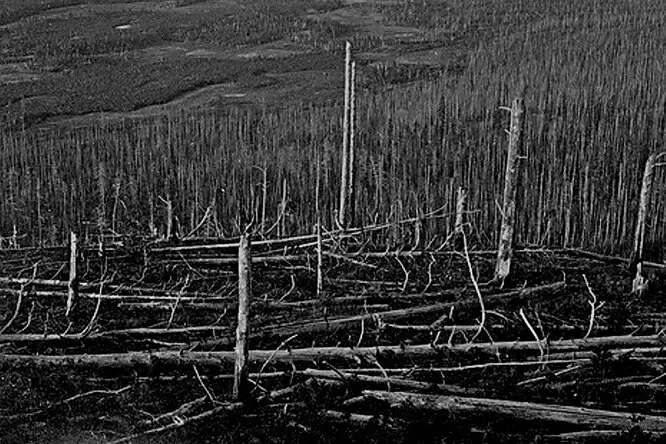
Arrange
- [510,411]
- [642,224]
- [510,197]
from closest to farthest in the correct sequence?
[510,411]
[510,197]
[642,224]

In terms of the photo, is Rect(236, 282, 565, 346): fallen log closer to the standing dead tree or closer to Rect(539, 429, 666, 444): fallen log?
Rect(539, 429, 666, 444): fallen log

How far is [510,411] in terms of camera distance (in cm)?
539

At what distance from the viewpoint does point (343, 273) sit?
312 inches

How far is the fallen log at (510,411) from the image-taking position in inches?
208

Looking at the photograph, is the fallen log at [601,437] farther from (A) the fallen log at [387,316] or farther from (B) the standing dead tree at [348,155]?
(B) the standing dead tree at [348,155]

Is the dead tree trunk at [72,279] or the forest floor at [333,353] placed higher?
the dead tree trunk at [72,279]

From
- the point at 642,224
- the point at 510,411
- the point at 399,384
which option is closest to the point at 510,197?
the point at 642,224

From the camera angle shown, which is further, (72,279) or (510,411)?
(72,279)

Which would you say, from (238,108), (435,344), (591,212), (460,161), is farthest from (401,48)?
(435,344)

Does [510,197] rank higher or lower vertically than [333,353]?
higher

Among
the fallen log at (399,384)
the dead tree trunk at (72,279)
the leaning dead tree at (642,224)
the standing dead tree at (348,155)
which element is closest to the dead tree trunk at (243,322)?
the fallen log at (399,384)

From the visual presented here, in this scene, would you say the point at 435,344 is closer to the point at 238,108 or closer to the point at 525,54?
the point at 238,108

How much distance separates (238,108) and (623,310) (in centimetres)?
1182

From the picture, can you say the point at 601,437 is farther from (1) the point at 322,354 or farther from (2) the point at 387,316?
(2) the point at 387,316
